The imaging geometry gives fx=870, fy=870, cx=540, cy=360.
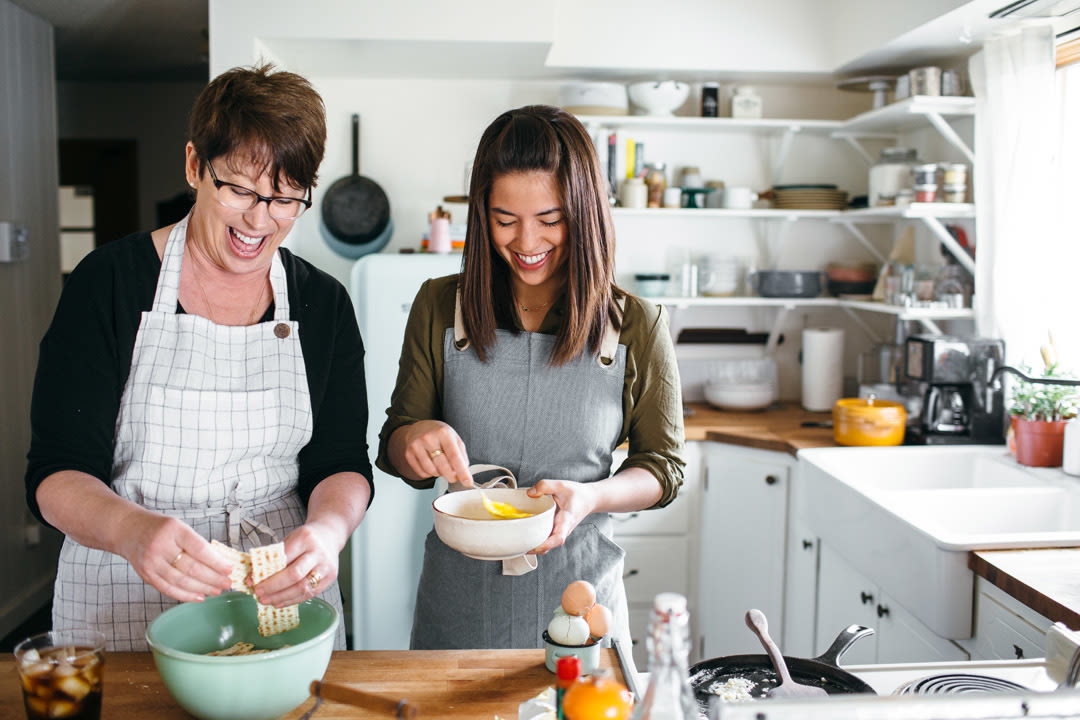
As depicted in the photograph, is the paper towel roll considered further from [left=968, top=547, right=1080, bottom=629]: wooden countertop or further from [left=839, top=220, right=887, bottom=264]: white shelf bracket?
[left=968, top=547, right=1080, bottom=629]: wooden countertop

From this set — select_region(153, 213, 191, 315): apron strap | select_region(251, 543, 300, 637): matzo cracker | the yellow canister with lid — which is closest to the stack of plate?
the yellow canister with lid

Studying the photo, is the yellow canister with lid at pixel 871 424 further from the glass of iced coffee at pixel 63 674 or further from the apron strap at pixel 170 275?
the glass of iced coffee at pixel 63 674

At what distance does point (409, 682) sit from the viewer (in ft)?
3.68

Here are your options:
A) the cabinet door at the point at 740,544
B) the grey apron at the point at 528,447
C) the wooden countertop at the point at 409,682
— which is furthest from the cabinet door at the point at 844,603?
the wooden countertop at the point at 409,682

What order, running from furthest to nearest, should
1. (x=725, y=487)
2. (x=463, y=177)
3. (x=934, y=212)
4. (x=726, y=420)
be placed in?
(x=463, y=177), (x=726, y=420), (x=725, y=487), (x=934, y=212)

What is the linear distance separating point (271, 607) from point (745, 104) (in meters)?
2.78

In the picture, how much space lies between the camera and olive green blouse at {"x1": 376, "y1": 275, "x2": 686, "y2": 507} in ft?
4.97

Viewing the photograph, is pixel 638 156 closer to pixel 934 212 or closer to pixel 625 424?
pixel 934 212

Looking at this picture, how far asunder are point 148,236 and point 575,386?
741 millimetres

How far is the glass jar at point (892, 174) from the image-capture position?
299 cm

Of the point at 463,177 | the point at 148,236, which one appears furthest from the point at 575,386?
the point at 463,177

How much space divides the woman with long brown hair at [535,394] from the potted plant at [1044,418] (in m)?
1.33

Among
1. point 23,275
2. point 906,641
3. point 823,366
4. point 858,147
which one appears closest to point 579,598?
point 906,641

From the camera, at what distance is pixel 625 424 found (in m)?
1.58
